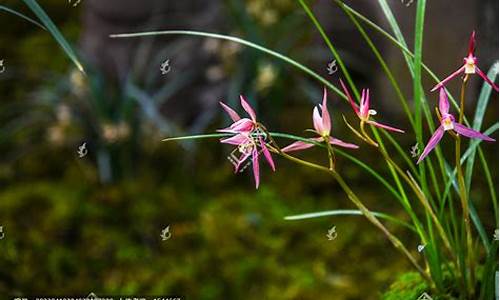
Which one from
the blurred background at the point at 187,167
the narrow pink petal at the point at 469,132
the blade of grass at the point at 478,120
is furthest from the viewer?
the blurred background at the point at 187,167

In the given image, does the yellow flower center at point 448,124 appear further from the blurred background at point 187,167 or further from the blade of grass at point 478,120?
the blurred background at point 187,167

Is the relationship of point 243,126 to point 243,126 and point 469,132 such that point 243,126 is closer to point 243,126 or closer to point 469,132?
point 243,126

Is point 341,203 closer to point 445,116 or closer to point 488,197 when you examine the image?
point 488,197

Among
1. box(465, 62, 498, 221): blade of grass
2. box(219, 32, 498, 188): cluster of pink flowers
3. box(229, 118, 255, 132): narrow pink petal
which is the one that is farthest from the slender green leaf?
box(229, 118, 255, 132): narrow pink petal

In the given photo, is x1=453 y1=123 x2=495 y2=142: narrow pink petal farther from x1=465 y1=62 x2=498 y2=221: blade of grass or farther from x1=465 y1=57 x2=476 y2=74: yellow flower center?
x1=465 y1=62 x2=498 y2=221: blade of grass

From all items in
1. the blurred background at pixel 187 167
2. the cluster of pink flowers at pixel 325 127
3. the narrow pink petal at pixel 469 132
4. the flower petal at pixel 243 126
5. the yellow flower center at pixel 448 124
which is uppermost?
the blurred background at pixel 187 167

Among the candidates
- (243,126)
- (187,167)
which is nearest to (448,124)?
(243,126)

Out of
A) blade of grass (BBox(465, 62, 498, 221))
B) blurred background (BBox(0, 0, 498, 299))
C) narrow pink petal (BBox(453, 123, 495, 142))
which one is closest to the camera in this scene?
narrow pink petal (BBox(453, 123, 495, 142))

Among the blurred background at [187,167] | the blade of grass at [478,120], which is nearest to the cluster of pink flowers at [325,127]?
the blade of grass at [478,120]
